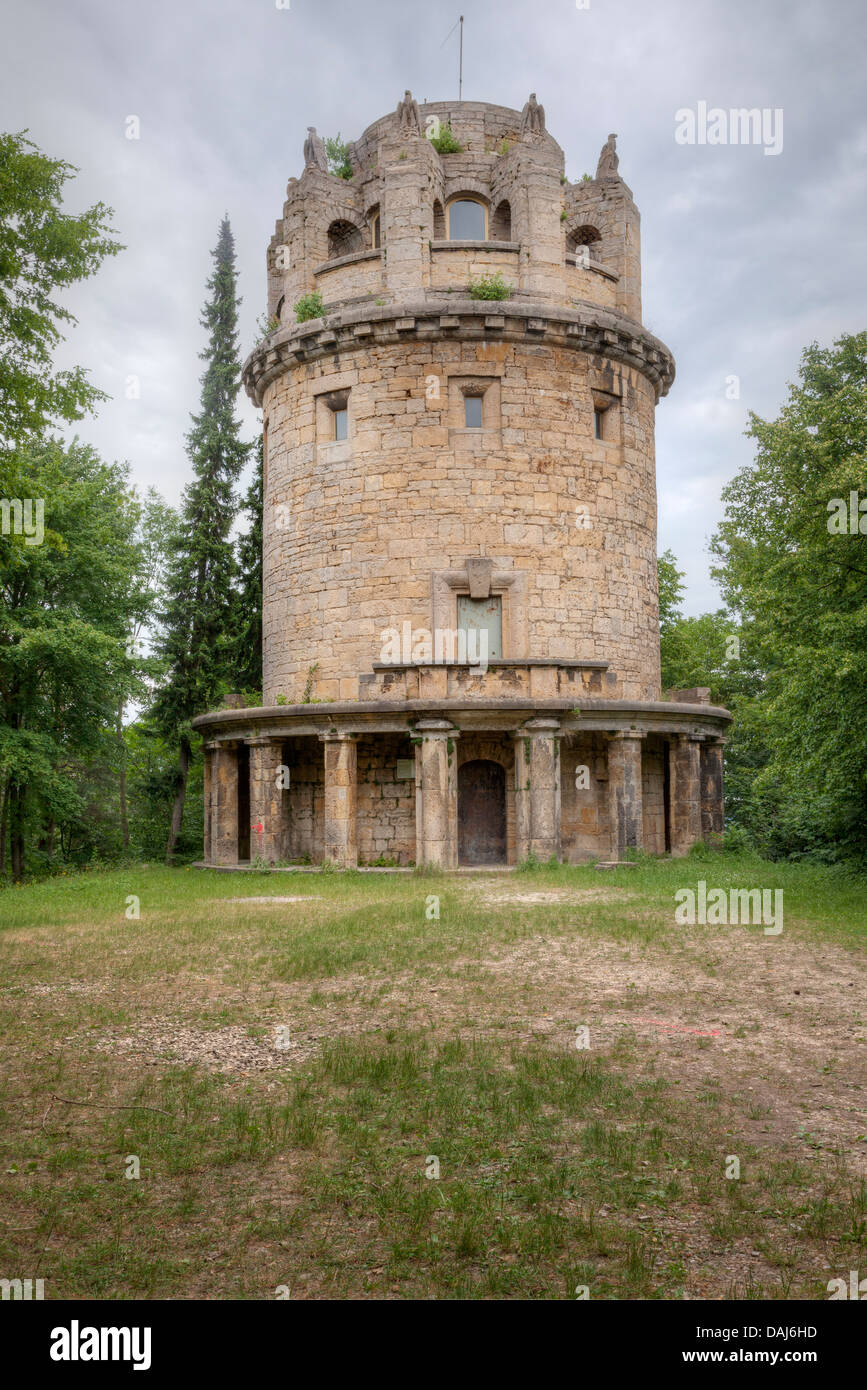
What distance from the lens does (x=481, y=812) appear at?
67.8ft

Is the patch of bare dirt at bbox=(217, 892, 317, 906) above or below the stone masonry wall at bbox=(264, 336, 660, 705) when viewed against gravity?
below

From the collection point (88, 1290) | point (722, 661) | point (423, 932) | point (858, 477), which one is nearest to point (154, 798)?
point (722, 661)

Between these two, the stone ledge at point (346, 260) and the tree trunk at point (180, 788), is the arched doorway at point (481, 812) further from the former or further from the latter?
the stone ledge at point (346, 260)

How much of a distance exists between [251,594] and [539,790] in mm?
15714

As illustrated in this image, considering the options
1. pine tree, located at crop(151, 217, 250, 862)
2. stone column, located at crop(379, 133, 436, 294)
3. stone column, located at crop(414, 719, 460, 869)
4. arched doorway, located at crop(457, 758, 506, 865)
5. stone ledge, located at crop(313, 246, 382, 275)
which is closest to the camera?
stone column, located at crop(414, 719, 460, 869)

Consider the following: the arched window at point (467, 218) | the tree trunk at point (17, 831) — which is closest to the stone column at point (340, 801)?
the tree trunk at point (17, 831)

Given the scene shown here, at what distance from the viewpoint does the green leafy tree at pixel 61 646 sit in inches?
793

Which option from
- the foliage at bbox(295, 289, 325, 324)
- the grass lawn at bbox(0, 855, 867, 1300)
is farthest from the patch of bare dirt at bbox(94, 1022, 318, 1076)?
the foliage at bbox(295, 289, 325, 324)

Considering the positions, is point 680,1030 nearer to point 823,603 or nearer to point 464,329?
point 823,603

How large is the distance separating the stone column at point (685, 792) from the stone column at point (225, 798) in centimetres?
1008

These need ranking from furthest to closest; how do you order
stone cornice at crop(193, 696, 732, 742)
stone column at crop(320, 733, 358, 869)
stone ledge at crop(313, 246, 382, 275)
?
1. stone ledge at crop(313, 246, 382, 275)
2. stone column at crop(320, 733, 358, 869)
3. stone cornice at crop(193, 696, 732, 742)

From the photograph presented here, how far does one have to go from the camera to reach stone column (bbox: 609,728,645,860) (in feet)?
62.7

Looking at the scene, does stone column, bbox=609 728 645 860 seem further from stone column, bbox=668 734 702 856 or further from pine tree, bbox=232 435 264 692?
pine tree, bbox=232 435 264 692

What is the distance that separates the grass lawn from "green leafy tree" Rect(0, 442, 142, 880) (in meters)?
10.5
